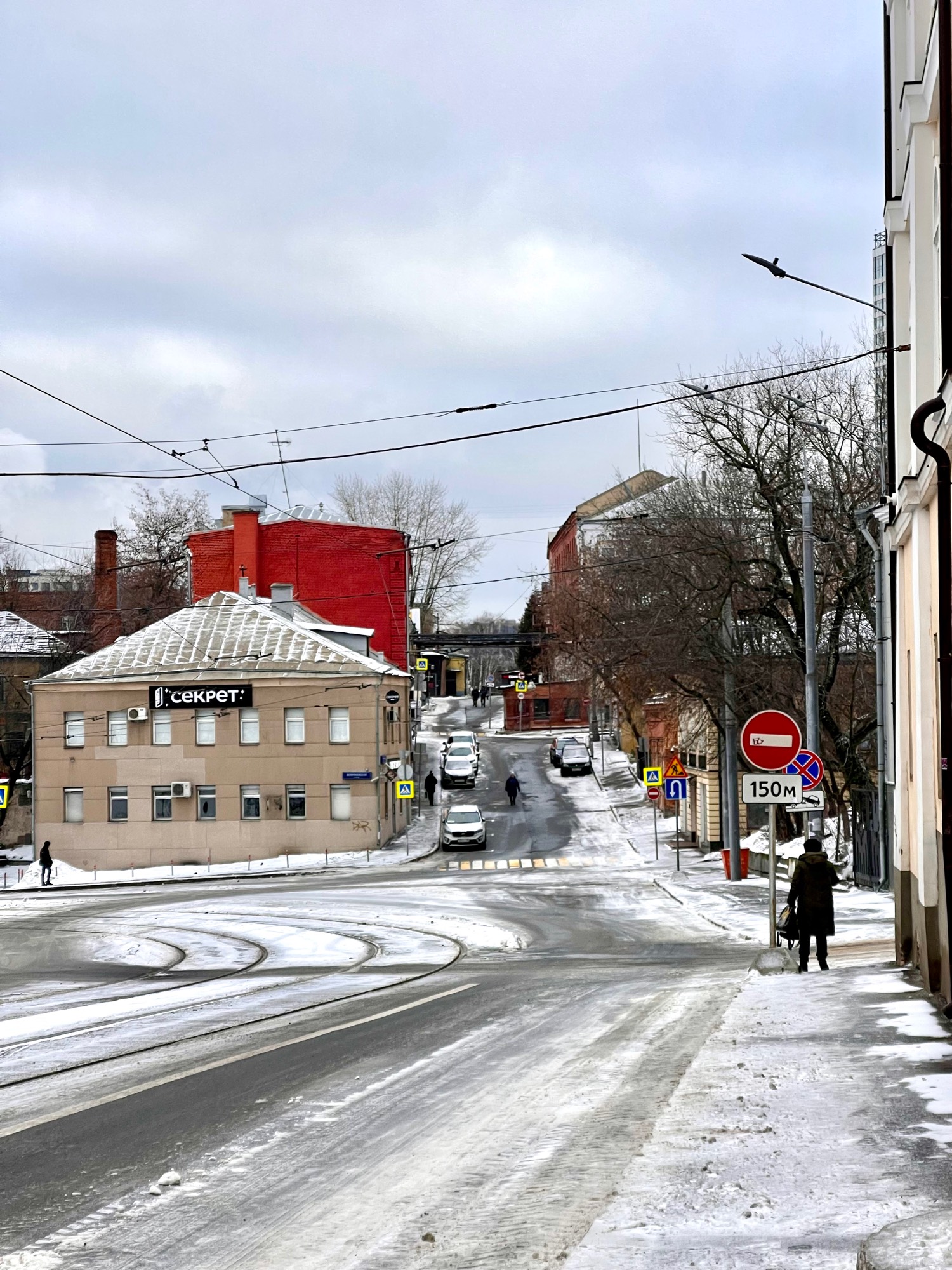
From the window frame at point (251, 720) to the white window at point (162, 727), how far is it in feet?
8.69

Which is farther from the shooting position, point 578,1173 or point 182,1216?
point 578,1173

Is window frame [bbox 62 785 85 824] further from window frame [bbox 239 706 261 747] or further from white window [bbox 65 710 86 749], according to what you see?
window frame [bbox 239 706 261 747]

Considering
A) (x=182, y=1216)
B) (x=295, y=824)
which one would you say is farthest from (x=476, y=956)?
(x=295, y=824)

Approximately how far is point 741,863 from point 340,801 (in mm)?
18897

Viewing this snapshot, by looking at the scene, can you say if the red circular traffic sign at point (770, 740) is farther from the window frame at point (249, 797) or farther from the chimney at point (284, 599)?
the chimney at point (284, 599)

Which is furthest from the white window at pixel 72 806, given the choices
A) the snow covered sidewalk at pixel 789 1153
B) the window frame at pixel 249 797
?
the snow covered sidewalk at pixel 789 1153

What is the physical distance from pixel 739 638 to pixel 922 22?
922 inches

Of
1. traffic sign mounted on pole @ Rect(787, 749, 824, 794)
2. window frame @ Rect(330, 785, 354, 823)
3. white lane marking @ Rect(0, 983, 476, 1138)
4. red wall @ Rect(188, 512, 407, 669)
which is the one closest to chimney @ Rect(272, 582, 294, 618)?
red wall @ Rect(188, 512, 407, 669)

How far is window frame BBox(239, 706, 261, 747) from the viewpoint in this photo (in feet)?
166

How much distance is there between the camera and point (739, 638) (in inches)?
1391

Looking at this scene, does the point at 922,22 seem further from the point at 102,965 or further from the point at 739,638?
the point at 739,638

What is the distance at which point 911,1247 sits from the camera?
4121mm

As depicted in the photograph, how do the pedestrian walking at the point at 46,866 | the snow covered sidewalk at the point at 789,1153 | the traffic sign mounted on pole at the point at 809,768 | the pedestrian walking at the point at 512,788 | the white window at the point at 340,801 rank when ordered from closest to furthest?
1. the snow covered sidewalk at the point at 789,1153
2. the traffic sign mounted on pole at the point at 809,768
3. the pedestrian walking at the point at 46,866
4. the white window at the point at 340,801
5. the pedestrian walking at the point at 512,788

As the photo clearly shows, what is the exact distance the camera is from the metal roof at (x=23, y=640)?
6438 centimetres
